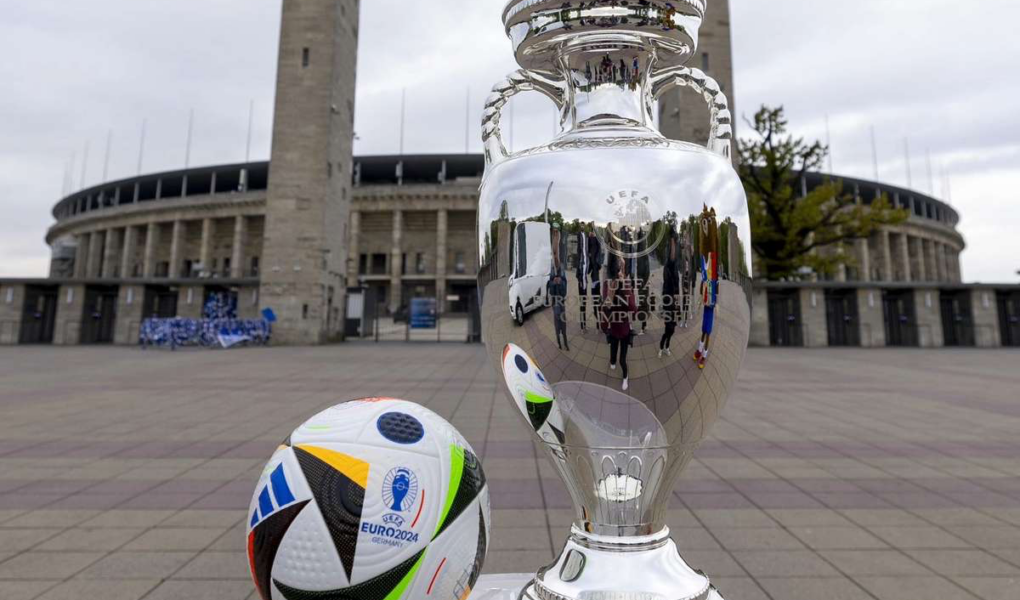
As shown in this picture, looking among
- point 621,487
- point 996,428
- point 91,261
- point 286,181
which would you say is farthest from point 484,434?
point 91,261

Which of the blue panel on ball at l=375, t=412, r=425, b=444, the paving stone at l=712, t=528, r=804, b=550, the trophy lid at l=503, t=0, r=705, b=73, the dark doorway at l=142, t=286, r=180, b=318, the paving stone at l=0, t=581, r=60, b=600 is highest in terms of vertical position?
the dark doorway at l=142, t=286, r=180, b=318

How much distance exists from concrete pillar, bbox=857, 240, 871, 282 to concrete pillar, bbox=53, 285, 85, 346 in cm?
5941

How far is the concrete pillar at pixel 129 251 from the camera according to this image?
52844 millimetres

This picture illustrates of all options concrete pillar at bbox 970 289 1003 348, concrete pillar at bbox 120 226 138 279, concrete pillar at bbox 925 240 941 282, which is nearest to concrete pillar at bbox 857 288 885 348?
concrete pillar at bbox 970 289 1003 348

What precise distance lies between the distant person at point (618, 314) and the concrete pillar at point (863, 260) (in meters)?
57.7

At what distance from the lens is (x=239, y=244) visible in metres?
49.1

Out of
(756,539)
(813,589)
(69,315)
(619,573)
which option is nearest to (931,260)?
(756,539)

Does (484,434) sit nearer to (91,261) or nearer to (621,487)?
(621,487)

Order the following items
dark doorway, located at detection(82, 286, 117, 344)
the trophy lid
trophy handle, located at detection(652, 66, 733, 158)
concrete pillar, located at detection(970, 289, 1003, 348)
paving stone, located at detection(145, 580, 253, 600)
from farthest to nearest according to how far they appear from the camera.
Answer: dark doorway, located at detection(82, 286, 117, 344)
concrete pillar, located at detection(970, 289, 1003, 348)
paving stone, located at detection(145, 580, 253, 600)
trophy handle, located at detection(652, 66, 733, 158)
the trophy lid

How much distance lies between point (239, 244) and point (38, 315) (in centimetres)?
2647

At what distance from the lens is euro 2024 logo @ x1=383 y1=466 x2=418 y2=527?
4.44ft

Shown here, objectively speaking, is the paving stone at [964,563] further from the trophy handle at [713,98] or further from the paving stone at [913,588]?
the trophy handle at [713,98]

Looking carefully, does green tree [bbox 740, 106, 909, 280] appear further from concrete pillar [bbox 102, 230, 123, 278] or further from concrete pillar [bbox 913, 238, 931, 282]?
concrete pillar [bbox 102, 230, 123, 278]

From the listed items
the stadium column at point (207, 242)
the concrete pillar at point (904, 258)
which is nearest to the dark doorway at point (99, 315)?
the stadium column at point (207, 242)
